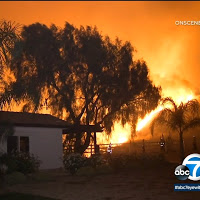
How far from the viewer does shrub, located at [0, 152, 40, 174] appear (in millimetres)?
17531

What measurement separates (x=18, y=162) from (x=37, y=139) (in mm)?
3931

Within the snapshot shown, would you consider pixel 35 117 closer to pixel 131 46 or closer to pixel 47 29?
pixel 47 29

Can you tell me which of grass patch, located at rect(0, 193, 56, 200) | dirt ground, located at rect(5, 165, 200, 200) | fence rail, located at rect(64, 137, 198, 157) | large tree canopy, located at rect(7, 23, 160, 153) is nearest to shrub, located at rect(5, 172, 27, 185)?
dirt ground, located at rect(5, 165, 200, 200)

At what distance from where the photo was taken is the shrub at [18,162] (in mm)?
17531

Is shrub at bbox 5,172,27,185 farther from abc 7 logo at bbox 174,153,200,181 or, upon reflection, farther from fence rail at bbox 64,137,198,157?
fence rail at bbox 64,137,198,157

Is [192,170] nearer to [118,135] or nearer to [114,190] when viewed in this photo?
[114,190]

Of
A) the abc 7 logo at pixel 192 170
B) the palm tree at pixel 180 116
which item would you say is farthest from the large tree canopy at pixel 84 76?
the abc 7 logo at pixel 192 170

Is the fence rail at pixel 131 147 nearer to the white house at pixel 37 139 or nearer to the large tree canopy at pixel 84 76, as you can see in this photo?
the large tree canopy at pixel 84 76

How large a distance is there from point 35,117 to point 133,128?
862cm

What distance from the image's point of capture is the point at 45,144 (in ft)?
74.5

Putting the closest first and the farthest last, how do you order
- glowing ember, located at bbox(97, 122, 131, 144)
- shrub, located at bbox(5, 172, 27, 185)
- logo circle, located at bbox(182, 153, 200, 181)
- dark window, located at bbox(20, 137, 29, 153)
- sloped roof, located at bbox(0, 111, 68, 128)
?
logo circle, located at bbox(182, 153, 200, 181), shrub, located at bbox(5, 172, 27, 185), sloped roof, located at bbox(0, 111, 68, 128), dark window, located at bbox(20, 137, 29, 153), glowing ember, located at bbox(97, 122, 131, 144)

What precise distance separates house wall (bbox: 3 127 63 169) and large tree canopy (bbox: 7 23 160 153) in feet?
15.8

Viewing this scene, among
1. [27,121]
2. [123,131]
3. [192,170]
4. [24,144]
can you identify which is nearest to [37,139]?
[24,144]

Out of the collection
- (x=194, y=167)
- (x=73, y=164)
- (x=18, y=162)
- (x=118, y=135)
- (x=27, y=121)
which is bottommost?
(x=194, y=167)
